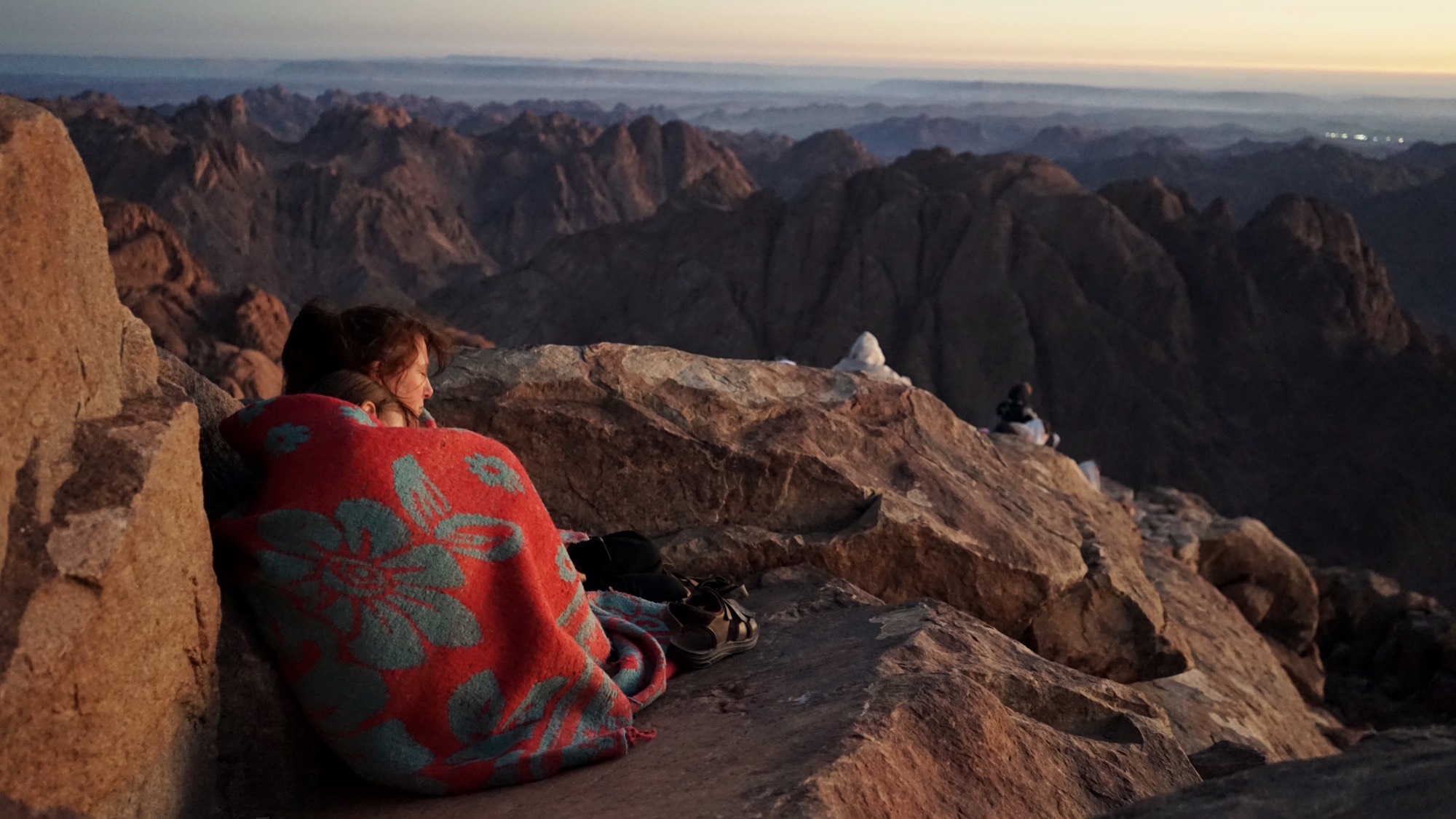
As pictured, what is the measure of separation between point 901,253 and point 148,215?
23679 mm

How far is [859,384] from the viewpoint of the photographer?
5.14m

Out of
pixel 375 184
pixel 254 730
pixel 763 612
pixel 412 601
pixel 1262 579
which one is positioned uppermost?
pixel 412 601

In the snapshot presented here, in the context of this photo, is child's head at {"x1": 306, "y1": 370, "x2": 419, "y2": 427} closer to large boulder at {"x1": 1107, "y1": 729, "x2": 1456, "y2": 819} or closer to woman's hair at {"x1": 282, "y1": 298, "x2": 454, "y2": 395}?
woman's hair at {"x1": 282, "y1": 298, "x2": 454, "y2": 395}

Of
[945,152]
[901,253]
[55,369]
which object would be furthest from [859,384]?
[945,152]

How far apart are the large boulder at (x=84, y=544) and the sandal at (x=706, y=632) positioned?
1.23m

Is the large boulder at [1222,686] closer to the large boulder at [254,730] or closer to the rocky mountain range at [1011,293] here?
the large boulder at [254,730]

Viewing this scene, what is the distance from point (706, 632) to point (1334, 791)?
5.58ft

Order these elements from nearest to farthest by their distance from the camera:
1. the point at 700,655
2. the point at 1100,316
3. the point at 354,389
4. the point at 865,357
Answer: the point at 354,389 < the point at 700,655 < the point at 865,357 < the point at 1100,316

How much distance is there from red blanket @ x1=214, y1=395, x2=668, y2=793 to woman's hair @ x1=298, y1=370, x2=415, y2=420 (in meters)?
0.20

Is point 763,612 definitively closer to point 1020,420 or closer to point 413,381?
point 413,381

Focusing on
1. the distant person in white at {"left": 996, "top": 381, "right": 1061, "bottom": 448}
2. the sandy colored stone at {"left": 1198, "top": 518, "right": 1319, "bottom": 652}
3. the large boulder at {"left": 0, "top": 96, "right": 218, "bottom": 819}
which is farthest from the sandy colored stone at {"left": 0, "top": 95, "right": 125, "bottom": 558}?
the sandy colored stone at {"left": 1198, "top": 518, "right": 1319, "bottom": 652}

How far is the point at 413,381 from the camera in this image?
8.95 feet

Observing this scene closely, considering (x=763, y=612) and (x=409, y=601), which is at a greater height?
(x=409, y=601)

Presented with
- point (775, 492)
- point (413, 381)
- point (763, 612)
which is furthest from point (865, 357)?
point (413, 381)
